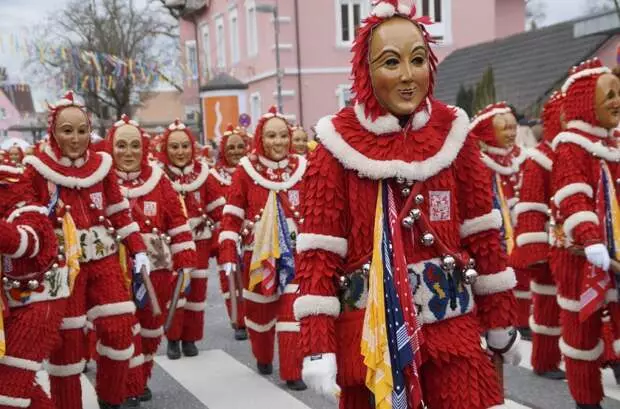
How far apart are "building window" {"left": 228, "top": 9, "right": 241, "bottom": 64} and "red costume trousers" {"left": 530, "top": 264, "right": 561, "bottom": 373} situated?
95.6ft

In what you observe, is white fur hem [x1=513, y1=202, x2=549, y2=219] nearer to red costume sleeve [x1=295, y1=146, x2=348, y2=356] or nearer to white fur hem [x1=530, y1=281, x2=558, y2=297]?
white fur hem [x1=530, y1=281, x2=558, y2=297]

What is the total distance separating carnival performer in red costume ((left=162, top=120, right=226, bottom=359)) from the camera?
314 inches

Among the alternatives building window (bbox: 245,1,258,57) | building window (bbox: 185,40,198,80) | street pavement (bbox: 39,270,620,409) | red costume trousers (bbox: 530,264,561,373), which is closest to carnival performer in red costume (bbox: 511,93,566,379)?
red costume trousers (bbox: 530,264,561,373)

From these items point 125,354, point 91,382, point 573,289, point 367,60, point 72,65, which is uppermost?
point 72,65

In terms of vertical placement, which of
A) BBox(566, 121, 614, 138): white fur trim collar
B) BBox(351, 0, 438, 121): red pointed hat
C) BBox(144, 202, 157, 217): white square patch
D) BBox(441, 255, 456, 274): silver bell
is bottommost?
BBox(144, 202, 157, 217): white square patch

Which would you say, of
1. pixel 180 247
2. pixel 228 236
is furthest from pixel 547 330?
pixel 180 247

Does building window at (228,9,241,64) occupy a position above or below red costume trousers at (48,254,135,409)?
above

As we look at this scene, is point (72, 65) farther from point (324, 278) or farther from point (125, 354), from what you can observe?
point (324, 278)

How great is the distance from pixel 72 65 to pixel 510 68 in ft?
63.2

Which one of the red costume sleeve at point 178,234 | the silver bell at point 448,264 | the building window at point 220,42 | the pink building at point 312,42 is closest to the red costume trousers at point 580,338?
the silver bell at point 448,264

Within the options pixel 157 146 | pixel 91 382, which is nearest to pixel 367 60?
pixel 91 382

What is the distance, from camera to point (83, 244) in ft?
18.1

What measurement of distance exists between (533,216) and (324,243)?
335cm

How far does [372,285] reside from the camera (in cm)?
341
